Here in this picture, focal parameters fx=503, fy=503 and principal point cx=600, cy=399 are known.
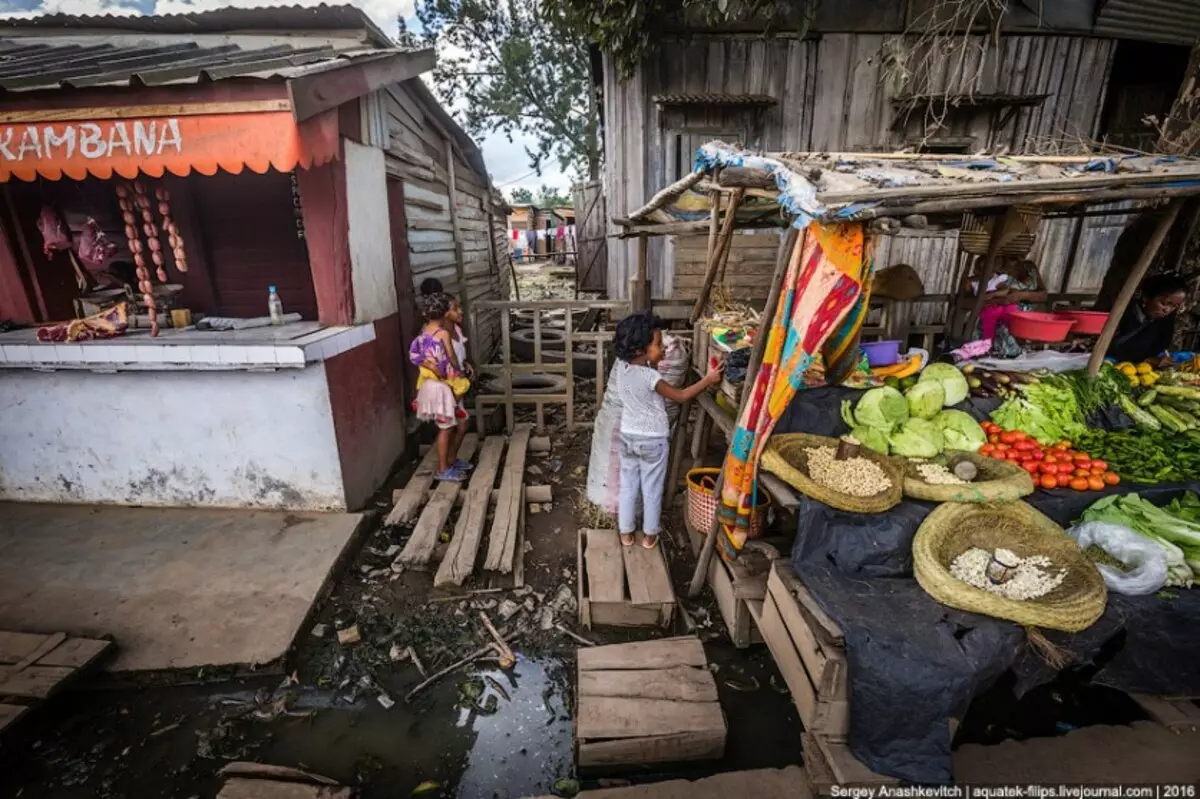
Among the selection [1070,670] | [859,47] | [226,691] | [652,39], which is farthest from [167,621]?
[859,47]

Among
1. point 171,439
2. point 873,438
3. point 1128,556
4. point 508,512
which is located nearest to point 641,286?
point 508,512

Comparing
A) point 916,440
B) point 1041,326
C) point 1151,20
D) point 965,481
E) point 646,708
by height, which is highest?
point 1151,20

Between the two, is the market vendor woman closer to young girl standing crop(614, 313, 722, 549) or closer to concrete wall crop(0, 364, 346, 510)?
young girl standing crop(614, 313, 722, 549)

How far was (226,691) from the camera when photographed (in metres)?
3.41

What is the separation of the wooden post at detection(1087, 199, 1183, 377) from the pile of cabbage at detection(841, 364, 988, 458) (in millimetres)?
1116

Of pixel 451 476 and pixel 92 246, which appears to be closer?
pixel 92 246

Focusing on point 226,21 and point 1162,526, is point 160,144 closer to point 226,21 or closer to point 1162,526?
point 226,21

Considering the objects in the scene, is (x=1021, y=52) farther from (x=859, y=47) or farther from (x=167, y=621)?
(x=167, y=621)

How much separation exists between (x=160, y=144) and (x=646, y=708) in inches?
209

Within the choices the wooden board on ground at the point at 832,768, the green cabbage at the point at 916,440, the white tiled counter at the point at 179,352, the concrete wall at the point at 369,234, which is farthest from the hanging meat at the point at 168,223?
the green cabbage at the point at 916,440

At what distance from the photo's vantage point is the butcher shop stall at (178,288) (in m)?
3.85

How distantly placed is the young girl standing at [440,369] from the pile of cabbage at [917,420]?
396cm

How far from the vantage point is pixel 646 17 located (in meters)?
6.55

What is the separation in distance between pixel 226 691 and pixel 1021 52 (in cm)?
1170
